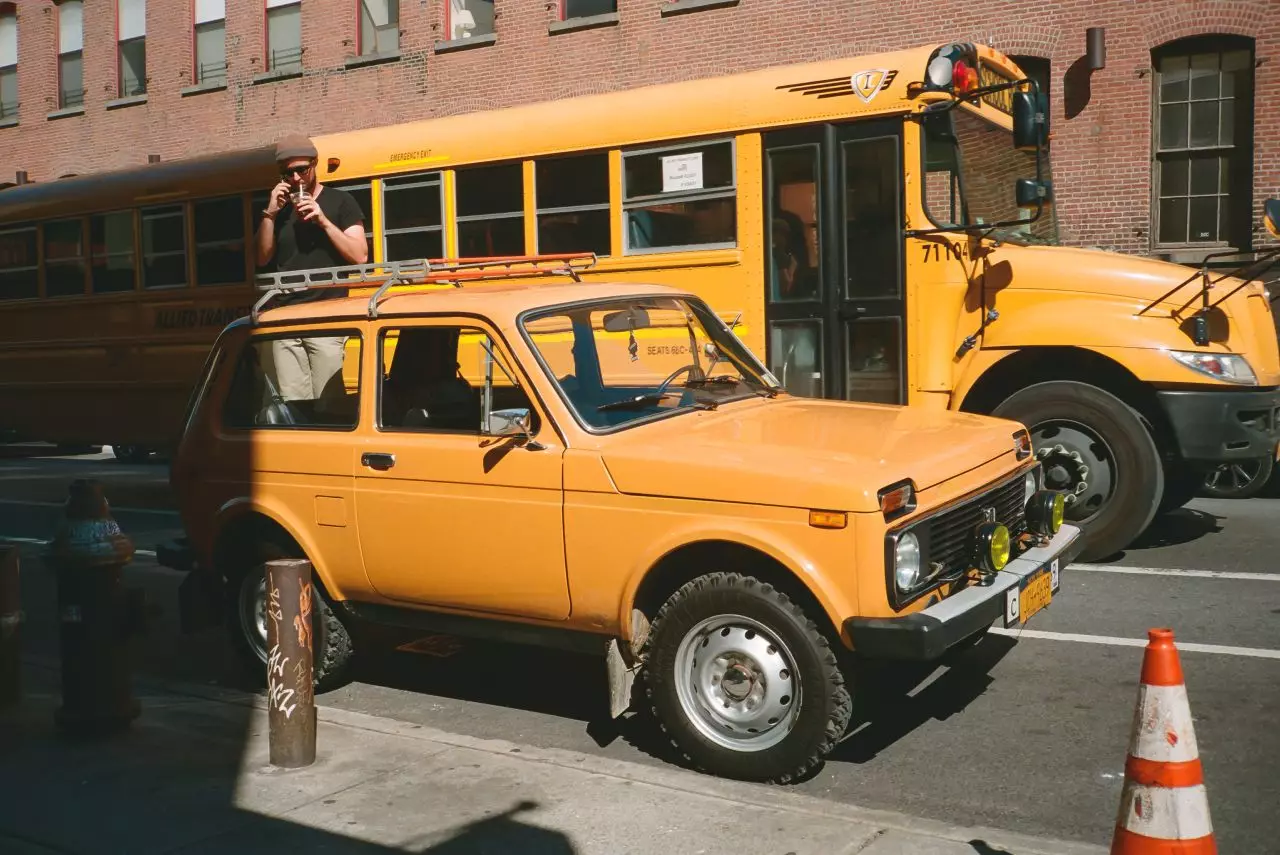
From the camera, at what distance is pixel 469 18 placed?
2345 cm

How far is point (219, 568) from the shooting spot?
21.4ft

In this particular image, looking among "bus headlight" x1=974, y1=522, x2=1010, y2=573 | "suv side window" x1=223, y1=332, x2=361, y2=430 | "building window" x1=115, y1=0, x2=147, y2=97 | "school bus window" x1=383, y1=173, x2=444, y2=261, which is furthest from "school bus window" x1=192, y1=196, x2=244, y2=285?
"building window" x1=115, y1=0, x2=147, y2=97

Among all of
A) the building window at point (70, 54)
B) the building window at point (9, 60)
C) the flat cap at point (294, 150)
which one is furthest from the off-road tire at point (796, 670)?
the building window at point (9, 60)

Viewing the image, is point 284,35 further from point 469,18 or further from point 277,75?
point 469,18

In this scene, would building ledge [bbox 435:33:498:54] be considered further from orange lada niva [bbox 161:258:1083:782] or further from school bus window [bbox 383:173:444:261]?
orange lada niva [bbox 161:258:1083:782]

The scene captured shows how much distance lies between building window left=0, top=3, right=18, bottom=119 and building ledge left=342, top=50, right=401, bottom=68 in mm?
11094

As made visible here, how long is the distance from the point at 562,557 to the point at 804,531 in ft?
3.44

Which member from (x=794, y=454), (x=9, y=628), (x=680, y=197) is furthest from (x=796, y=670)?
(x=680, y=197)

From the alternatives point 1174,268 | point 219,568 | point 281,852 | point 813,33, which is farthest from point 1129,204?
point 281,852

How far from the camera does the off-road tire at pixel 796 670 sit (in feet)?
15.4

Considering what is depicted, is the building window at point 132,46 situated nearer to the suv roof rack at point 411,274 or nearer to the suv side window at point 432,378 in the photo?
the suv roof rack at point 411,274

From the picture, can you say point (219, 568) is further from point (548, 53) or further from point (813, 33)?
point (548, 53)

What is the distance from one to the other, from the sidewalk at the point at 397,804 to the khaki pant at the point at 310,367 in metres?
1.50

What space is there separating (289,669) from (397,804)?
0.74 meters
